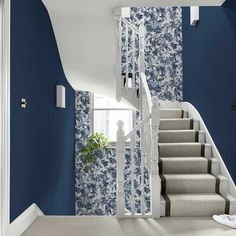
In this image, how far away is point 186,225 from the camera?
322 centimetres

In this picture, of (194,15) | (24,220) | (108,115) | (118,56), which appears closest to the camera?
(24,220)

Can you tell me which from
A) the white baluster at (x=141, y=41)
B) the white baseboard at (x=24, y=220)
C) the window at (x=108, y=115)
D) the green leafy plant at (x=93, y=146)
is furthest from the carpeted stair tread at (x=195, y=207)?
the window at (x=108, y=115)

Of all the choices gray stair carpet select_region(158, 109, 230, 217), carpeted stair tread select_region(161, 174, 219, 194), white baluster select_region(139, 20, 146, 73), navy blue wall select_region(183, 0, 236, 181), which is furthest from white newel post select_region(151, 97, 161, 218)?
white baluster select_region(139, 20, 146, 73)

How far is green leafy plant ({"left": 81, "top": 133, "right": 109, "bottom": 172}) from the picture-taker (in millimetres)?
6570

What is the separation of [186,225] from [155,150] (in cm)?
78

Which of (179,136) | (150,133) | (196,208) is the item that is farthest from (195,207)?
(179,136)

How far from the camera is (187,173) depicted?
Result: 14.1 feet

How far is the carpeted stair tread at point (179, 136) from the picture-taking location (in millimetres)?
5023

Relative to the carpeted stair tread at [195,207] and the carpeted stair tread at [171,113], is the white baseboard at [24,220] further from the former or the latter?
the carpeted stair tread at [171,113]

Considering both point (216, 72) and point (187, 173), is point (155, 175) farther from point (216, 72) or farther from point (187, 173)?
point (216, 72)

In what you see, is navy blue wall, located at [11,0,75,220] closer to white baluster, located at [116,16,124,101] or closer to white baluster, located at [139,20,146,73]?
white baluster, located at [116,16,124,101]

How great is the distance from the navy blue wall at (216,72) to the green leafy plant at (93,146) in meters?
1.80

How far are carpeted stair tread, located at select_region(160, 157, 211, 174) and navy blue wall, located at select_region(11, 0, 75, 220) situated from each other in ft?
4.91

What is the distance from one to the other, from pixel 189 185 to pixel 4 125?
7.27 ft
